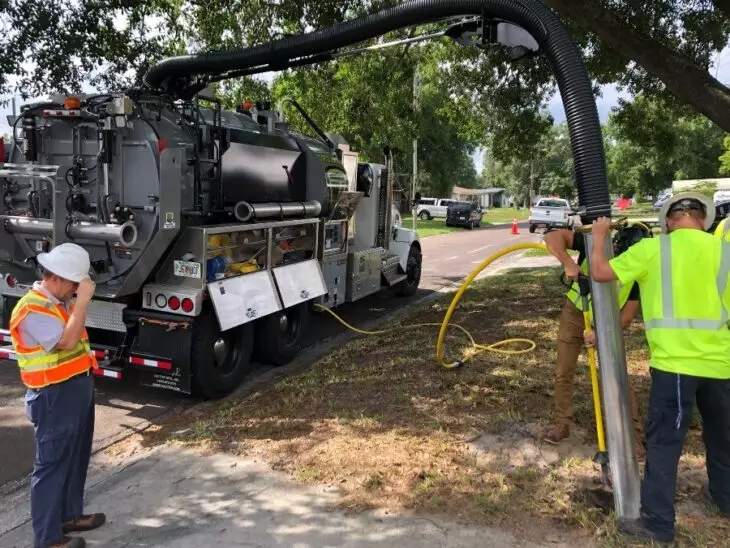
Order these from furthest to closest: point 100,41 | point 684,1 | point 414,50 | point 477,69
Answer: point 414,50
point 477,69
point 684,1
point 100,41

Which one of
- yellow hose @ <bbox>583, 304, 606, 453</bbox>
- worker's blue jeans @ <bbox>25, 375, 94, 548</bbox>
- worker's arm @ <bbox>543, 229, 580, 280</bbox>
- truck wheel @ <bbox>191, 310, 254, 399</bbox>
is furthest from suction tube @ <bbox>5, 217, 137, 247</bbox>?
yellow hose @ <bbox>583, 304, 606, 453</bbox>

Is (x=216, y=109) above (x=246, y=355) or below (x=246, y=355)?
above

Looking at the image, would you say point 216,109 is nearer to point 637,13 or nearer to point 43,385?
point 43,385

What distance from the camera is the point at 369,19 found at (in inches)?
259

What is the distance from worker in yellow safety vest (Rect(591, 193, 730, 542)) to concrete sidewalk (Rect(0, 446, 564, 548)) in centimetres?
79

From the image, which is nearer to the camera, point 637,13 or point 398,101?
point 637,13

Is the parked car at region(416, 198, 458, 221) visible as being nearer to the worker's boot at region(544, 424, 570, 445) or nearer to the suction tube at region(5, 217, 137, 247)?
the suction tube at region(5, 217, 137, 247)

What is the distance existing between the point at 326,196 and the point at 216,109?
6.76ft

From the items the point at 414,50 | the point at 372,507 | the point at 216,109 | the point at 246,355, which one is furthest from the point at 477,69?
the point at 372,507

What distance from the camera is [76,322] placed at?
3.08 m

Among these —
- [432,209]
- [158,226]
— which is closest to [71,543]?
[158,226]

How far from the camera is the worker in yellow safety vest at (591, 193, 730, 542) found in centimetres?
Answer: 315

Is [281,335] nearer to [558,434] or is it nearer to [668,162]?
[558,434]

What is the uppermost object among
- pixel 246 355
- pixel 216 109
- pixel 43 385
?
pixel 216 109
